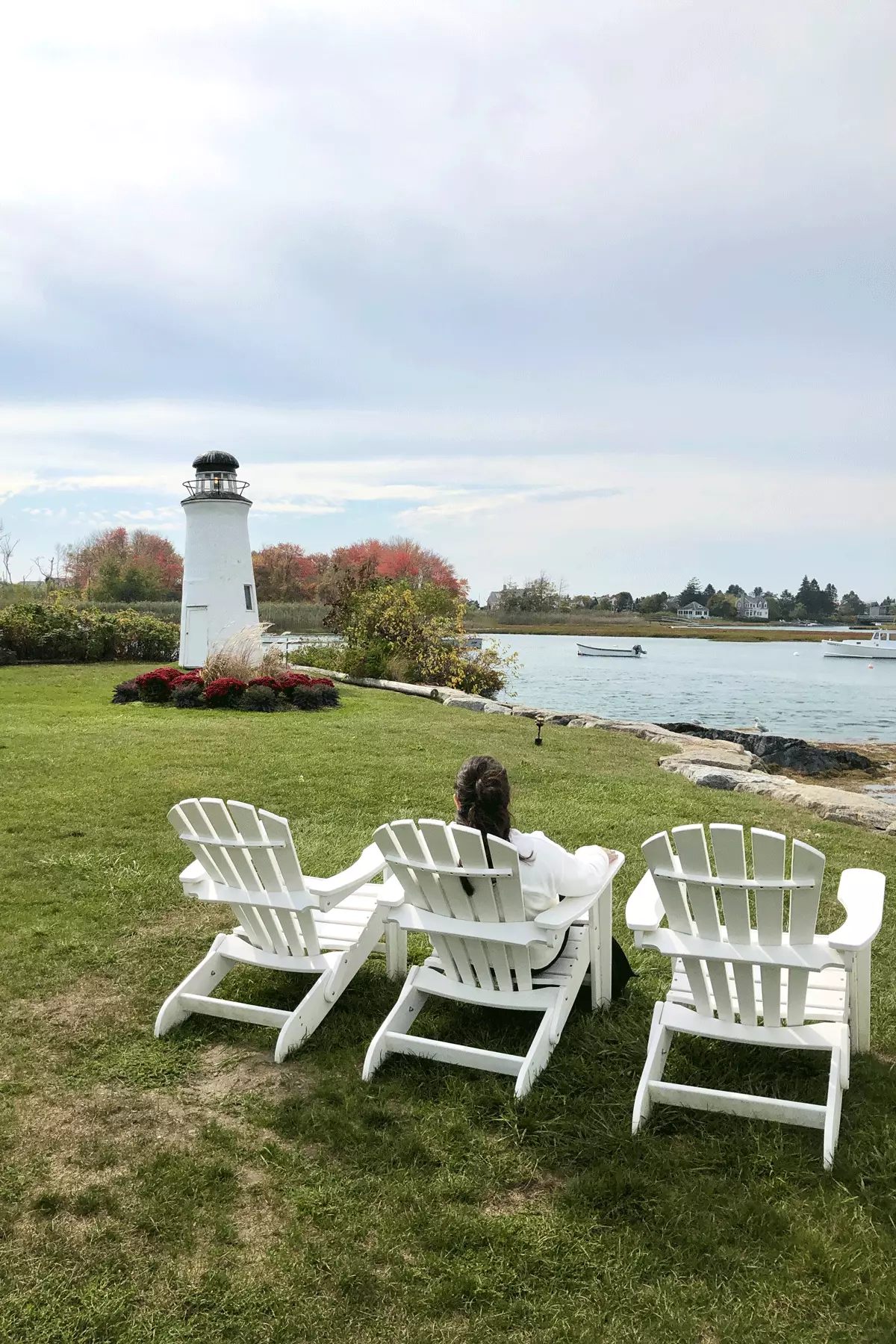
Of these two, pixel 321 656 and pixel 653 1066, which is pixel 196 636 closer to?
pixel 321 656

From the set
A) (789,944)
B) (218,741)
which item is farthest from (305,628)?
(789,944)

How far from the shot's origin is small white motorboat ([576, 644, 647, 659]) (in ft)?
146

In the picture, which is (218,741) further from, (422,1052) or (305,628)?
(305,628)

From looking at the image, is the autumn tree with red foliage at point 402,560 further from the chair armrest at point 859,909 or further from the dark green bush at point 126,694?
the chair armrest at point 859,909

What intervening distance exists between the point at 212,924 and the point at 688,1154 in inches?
123

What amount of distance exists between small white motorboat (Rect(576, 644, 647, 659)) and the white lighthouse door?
25.4 m

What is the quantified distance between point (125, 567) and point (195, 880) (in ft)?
147

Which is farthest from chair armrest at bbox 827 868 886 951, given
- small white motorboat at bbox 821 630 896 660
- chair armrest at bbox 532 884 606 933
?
small white motorboat at bbox 821 630 896 660

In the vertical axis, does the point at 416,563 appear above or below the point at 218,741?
Answer: above

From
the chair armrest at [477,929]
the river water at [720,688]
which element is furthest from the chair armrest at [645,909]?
the river water at [720,688]

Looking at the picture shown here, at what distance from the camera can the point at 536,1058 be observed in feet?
11.0

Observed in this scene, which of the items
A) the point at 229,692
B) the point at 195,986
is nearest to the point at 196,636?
the point at 229,692

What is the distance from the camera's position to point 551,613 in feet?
191

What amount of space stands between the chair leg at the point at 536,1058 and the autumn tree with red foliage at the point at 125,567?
37.6m
